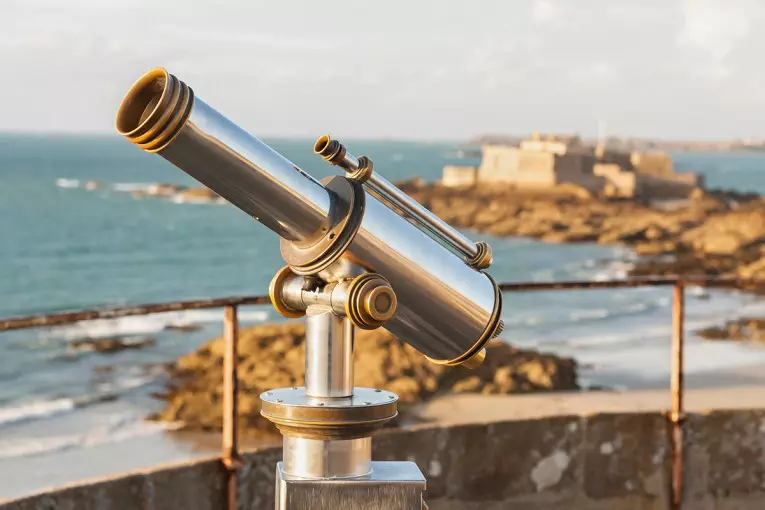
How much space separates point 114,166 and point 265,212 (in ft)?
288

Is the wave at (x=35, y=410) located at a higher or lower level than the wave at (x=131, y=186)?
lower

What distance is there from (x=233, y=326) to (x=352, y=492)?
1700mm

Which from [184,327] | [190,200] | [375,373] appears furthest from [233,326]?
[190,200]

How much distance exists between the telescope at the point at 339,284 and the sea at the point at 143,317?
52.1ft

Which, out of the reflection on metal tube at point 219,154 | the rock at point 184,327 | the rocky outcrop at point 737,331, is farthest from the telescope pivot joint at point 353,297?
the rock at point 184,327

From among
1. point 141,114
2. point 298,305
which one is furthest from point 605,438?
point 141,114

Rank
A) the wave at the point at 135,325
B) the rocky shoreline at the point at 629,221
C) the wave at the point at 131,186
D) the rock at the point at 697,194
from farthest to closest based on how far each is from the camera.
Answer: the rock at the point at 697,194, the wave at the point at 131,186, the rocky shoreline at the point at 629,221, the wave at the point at 135,325

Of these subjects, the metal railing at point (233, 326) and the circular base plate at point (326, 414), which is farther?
the metal railing at point (233, 326)

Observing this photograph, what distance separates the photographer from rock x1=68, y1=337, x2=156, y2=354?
3081 centimetres

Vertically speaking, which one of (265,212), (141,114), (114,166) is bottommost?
(265,212)

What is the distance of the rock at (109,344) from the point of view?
1213 inches

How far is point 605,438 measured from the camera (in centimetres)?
438

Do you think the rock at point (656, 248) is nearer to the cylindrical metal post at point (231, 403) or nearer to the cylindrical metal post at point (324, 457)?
the cylindrical metal post at point (231, 403)

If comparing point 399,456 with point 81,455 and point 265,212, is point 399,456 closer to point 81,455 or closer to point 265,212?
point 265,212
